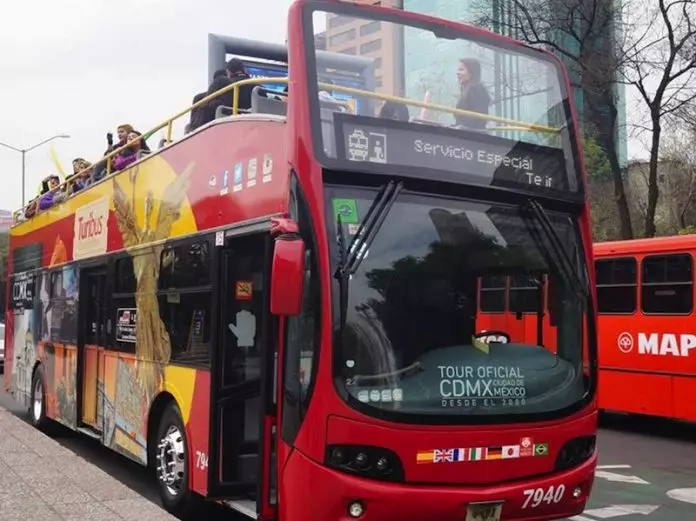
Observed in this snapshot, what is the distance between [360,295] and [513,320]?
1.06 meters

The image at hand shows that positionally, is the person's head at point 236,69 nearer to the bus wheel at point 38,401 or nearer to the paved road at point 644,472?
the paved road at point 644,472

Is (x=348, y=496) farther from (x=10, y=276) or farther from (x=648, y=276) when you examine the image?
(x=10, y=276)

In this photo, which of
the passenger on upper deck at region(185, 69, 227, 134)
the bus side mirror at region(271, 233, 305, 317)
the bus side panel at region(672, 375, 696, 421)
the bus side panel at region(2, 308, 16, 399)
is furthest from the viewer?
the bus side panel at region(2, 308, 16, 399)

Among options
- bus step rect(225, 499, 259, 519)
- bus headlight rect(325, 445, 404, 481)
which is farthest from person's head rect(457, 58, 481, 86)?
bus step rect(225, 499, 259, 519)

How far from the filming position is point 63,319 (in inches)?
429

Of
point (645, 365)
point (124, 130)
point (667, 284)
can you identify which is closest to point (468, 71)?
point (124, 130)

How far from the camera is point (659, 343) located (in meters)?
12.0

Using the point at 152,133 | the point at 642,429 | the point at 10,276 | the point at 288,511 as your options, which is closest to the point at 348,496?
the point at 288,511

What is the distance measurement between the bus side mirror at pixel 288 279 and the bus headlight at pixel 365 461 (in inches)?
33.6

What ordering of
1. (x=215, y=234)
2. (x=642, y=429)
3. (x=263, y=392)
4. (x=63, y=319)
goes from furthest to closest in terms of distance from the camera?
(x=642, y=429), (x=63, y=319), (x=215, y=234), (x=263, y=392)

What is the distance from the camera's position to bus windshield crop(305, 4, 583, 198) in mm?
5328

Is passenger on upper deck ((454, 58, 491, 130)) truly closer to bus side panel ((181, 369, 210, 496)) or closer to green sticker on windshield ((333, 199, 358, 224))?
green sticker on windshield ((333, 199, 358, 224))

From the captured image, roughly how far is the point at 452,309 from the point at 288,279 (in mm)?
1115

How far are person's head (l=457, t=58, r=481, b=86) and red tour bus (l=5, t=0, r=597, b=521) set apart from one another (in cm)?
2
